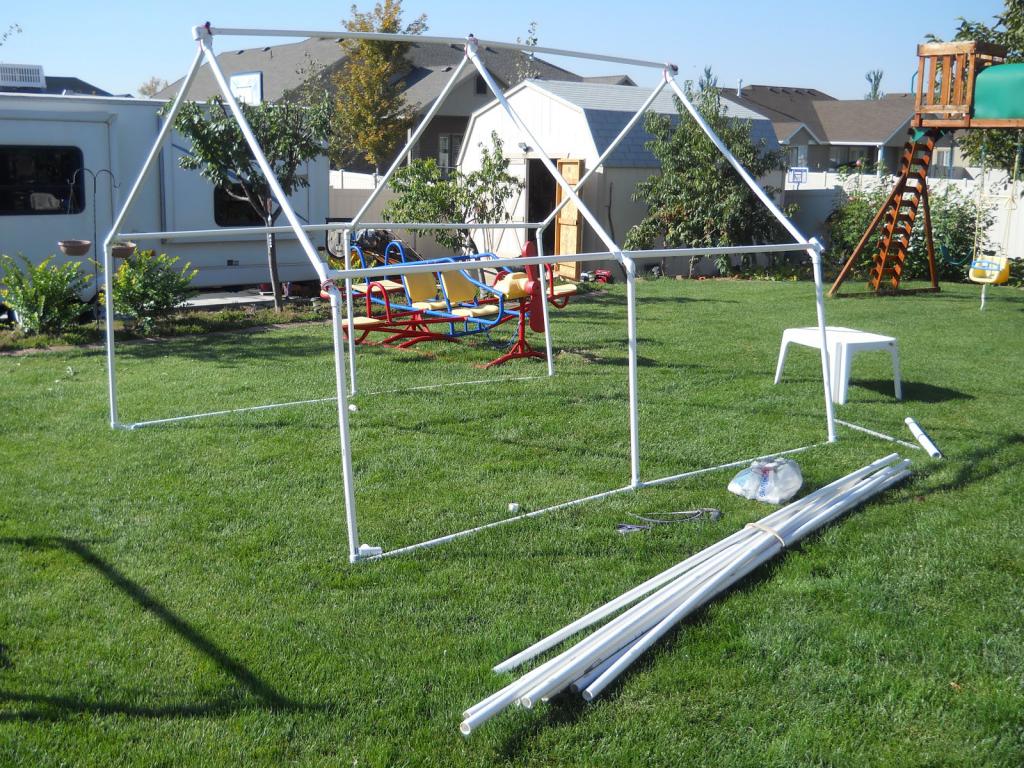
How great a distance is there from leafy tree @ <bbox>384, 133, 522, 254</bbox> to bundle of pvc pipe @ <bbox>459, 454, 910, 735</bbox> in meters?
10.3

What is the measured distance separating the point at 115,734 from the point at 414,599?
4.61ft

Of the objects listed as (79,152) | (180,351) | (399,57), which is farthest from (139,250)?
(399,57)

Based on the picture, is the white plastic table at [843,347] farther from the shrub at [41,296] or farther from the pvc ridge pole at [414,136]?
the shrub at [41,296]

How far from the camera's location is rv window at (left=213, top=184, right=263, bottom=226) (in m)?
13.5

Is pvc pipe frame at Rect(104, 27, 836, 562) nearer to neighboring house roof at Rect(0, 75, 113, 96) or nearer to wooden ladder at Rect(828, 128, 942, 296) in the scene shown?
wooden ladder at Rect(828, 128, 942, 296)

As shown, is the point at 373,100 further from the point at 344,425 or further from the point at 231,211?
the point at 344,425

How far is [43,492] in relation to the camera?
5.62 meters

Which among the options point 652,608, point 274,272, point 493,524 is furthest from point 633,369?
point 274,272

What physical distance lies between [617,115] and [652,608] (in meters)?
14.6

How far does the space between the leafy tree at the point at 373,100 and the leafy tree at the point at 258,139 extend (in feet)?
48.9

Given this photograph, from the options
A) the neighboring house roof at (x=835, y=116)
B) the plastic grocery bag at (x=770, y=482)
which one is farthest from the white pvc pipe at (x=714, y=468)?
the neighboring house roof at (x=835, y=116)

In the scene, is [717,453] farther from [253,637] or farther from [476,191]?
[476,191]

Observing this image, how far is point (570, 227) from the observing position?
1708 cm

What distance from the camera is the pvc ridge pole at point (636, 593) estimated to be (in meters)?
3.83
